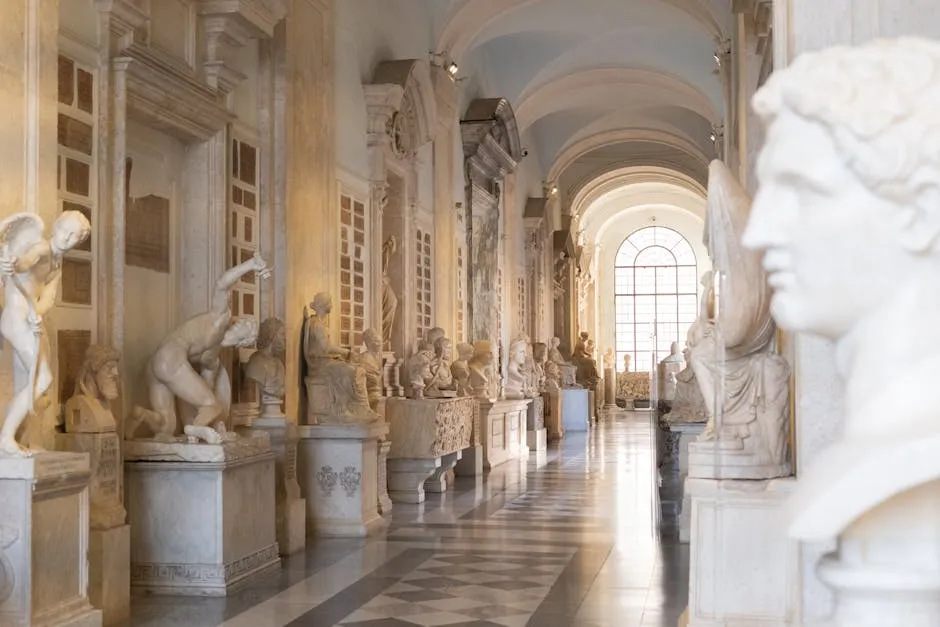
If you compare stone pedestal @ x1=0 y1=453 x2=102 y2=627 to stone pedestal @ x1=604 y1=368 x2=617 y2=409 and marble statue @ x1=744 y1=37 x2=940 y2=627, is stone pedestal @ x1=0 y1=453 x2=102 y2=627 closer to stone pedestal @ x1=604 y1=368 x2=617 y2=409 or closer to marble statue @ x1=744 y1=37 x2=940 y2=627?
marble statue @ x1=744 y1=37 x2=940 y2=627

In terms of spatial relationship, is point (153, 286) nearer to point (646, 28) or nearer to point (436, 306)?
point (436, 306)

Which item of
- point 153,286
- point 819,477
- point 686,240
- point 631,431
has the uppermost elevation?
point 686,240

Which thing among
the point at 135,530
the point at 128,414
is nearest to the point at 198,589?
the point at 135,530

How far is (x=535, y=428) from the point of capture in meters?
20.6

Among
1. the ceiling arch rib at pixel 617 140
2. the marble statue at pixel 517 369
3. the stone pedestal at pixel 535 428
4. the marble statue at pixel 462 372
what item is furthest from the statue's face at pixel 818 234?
the ceiling arch rib at pixel 617 140

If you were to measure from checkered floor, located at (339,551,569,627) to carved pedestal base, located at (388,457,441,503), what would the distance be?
3.36 m

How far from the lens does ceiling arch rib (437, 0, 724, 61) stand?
15094 mm

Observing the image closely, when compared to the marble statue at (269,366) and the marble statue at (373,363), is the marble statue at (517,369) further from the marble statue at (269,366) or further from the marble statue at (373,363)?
the marble statue at (269,366)

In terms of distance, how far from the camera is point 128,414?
25.0 ft

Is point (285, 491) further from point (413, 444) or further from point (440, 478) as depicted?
point (440, 478)

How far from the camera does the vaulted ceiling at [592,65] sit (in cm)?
1602

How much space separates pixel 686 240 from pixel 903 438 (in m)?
43.0

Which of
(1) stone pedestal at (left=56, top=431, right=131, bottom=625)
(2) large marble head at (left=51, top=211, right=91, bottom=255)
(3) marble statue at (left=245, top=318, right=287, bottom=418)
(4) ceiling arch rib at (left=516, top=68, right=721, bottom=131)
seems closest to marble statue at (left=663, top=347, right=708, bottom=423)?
(3) marble statue at (left=245, top=318, right=287, bottom=418)

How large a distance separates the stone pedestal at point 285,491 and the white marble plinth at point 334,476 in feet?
1.54
